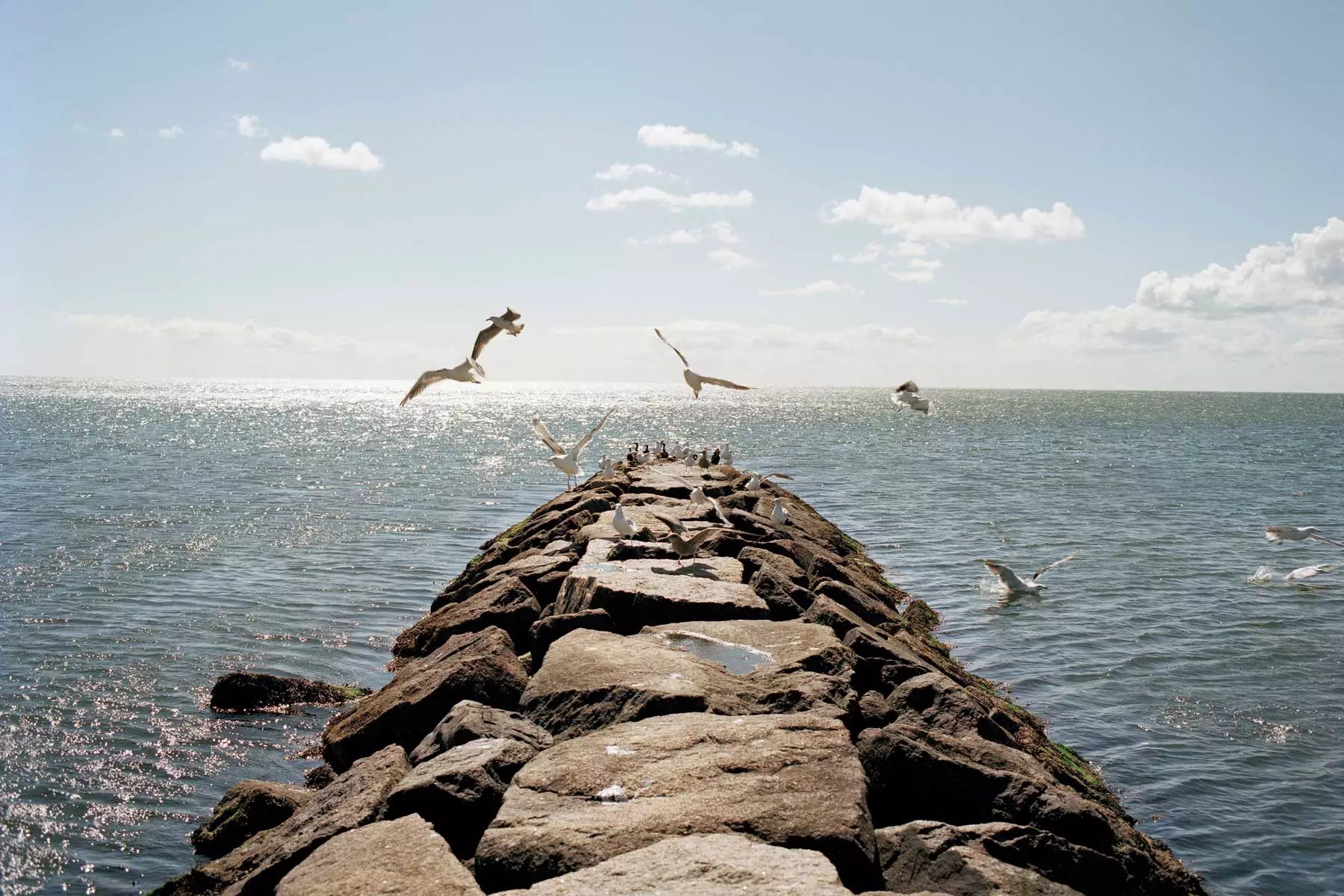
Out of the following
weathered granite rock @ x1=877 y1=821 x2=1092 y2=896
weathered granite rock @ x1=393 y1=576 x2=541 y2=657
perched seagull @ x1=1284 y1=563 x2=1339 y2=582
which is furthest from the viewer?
perched seagull @ x1=1284 y1=563 x2=1339 y2=582

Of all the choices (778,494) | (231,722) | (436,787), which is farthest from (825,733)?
(778,494)

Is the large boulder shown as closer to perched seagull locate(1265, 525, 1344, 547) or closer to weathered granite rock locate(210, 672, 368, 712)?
weathered granite rock locate(210, 672, 368, 712)

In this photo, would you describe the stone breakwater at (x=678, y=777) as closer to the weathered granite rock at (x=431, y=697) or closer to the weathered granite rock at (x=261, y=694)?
the weathered granite rock at (x=431, y=697)

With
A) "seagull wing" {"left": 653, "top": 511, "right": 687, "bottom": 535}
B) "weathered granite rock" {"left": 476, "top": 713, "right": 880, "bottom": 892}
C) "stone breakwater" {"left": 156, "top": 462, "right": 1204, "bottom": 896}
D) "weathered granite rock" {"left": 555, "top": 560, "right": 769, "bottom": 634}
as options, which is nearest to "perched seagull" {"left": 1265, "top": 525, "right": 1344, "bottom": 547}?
"stone breakwater" {"left": 156, "top": 462, "right": 1204, "bottom": 896}

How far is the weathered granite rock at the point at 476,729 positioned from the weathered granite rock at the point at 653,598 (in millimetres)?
2260

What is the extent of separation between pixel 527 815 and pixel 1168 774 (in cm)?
687

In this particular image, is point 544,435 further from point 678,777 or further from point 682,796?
point 682,796

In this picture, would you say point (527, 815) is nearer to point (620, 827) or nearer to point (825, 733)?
point (620, 827)

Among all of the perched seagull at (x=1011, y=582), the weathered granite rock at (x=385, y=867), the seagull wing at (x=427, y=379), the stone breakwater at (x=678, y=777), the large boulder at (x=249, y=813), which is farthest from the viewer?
the perched seagull at (x=1011, y=582)

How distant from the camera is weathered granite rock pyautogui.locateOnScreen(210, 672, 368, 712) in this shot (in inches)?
413

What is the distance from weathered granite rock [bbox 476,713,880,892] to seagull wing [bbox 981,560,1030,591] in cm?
1123

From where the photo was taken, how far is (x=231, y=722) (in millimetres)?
10219

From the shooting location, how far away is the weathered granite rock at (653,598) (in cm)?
877

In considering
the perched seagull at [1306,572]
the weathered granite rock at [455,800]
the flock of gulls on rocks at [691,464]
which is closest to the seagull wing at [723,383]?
the flock of gulls on rocks at [691,464]
